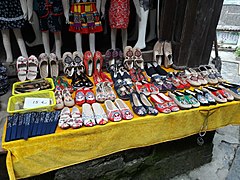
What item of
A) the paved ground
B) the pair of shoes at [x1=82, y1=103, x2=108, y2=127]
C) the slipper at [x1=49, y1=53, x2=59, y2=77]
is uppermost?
the slipper at [x1=49, y1=53, x2=59, y2=77]

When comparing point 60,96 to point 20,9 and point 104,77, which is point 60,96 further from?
point 20,9

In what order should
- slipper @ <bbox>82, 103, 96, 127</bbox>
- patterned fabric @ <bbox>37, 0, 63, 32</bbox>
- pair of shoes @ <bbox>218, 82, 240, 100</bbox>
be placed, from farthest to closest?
1. patterned fabric @ <bbox>37, 0, 63, 32</bbox>
2. pair of shoes @ <bbox>218, 82, 240, 100</bbox>
3. slipper @ <bbox>82, 103, 96, 127</bbox>

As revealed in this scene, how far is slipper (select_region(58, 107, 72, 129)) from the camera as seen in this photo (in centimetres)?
131

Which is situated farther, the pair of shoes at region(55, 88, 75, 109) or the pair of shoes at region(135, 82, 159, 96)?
the pair of shoes at region(135, 82, 159, 96)

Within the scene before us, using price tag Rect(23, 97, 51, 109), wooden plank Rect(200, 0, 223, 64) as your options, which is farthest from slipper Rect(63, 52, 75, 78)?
wooden plank Rect(200, 0, 223, 64)

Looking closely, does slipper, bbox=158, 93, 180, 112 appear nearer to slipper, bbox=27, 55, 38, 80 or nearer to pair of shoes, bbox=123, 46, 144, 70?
pair of shoes, bbox=123, 46, 144, 70

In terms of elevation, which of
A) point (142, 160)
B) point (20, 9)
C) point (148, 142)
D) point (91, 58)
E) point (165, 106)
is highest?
point (20, 9)

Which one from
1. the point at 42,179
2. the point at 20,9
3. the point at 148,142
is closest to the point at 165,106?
the point at 148,142

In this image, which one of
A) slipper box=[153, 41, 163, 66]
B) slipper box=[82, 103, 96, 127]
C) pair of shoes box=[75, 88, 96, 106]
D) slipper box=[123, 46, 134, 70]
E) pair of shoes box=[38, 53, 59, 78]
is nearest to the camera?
slipper box=[82, 103, 96, 127]

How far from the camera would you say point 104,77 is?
1942 mm

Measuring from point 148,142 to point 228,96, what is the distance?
2.56 feet

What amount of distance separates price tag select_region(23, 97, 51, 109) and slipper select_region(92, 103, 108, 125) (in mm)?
333

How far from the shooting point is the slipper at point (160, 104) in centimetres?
152

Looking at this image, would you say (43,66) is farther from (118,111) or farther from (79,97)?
(118,111)
